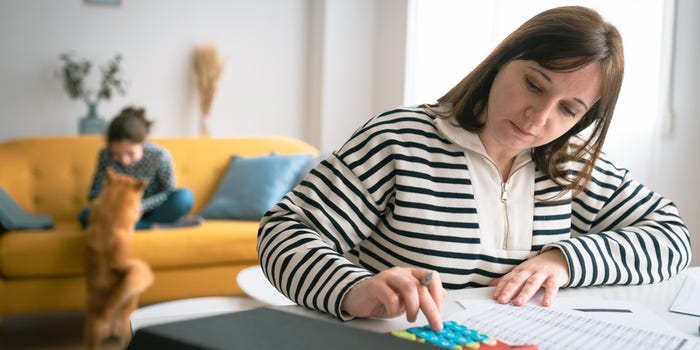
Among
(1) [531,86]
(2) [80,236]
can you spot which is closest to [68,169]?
(2) [80,236]

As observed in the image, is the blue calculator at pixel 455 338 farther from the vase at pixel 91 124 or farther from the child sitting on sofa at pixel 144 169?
the vase at pixel 91 124

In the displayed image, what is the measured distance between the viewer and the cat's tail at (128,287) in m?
2.71

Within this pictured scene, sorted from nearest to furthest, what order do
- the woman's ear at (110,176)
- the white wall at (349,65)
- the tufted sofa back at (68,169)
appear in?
the woman's ear at (110,176) → the tufted sofa back at (68,169) → the white wall at (349,65)

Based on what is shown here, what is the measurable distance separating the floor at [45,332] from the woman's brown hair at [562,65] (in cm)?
211

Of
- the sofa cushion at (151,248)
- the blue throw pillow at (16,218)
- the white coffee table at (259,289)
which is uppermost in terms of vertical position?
the white coffee table at (259,289)

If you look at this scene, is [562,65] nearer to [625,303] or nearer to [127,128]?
[625,303]

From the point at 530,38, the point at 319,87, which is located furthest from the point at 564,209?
the point at 319,87

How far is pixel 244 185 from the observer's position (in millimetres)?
3379

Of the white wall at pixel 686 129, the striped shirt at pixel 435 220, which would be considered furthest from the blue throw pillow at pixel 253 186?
the striped shirt at pixel 435 220

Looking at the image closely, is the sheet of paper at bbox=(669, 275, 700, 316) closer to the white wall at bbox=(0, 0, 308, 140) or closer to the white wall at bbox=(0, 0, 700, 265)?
the white wall at bbox=(0, 0, 700, 265)

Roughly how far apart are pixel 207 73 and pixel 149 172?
1.21 m

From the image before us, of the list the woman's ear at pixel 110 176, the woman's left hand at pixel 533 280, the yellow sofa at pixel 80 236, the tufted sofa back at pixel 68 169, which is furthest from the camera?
the tufted sofa back at pixel 68 169

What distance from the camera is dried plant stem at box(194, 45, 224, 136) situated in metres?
4.25

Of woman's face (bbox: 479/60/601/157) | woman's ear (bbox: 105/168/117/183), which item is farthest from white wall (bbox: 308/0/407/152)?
woman's face (bbox: 479/60/601/157)
